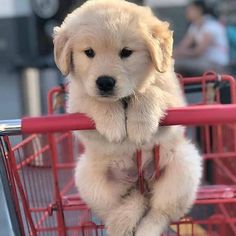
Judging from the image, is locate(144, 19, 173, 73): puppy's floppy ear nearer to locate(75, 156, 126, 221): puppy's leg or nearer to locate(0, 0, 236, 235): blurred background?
locate(75, 156, 126, 221): puppy's leg

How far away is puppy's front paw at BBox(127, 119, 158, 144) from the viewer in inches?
87.1

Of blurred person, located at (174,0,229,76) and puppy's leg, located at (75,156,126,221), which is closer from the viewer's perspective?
puppy's leg, located at (75,156,126,221)

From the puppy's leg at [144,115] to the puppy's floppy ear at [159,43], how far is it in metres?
0.12

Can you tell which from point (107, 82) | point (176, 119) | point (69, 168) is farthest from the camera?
point (69, 168)

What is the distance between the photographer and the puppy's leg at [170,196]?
2.39 metres

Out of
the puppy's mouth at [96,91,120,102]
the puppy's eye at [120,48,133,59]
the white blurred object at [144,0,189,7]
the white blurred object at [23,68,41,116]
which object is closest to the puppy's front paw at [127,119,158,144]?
the puppy's mouth at [96,91,120,102]

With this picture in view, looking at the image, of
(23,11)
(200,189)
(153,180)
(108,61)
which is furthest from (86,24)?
(23,11)

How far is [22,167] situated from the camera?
2553mm

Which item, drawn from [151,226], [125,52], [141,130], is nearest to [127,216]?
[151,226]

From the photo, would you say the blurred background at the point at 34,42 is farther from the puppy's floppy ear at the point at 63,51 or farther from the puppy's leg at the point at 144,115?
the puppy's leg at the point at 144,115

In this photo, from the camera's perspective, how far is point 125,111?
2309 millimetres

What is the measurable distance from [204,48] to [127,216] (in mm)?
4484

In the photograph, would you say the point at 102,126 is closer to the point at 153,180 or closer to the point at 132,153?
the point at 132,153

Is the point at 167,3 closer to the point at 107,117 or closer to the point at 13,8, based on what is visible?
the point at 13,8
